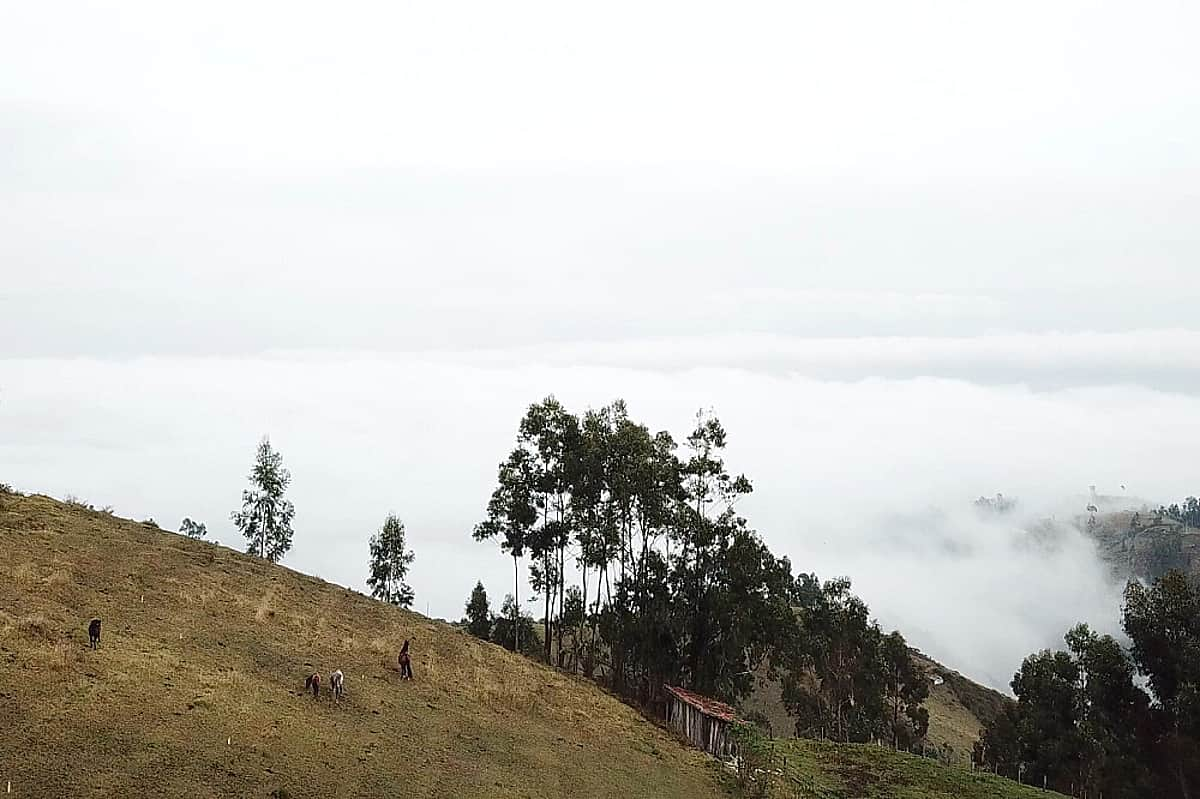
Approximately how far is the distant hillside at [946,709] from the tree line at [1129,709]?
20959 millimetres

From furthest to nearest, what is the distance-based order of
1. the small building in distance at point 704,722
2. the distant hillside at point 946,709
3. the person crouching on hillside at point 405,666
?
the distant hillside at point 946,709, the small building in distance at point 704,722, the person crouching on hillside at point 405,666

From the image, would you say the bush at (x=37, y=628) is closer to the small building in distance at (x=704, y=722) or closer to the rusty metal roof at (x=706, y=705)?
the small building in distance at (x=704, y=722)

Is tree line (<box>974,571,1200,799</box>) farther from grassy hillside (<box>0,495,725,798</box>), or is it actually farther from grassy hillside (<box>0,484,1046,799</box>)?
grassy hillside (<box>0,495,725,798</box>)

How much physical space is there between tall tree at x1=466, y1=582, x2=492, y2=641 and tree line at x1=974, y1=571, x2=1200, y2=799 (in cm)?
5819

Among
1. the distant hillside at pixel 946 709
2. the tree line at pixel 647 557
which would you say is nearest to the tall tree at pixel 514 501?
the tree line at pixel 647 557

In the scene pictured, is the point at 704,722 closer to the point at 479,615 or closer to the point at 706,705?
the point at 706,705

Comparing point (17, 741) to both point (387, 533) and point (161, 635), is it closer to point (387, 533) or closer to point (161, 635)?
point (161, 635)

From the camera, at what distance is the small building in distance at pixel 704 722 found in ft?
202

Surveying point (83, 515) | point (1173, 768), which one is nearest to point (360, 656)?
Answer: point (83, 515)

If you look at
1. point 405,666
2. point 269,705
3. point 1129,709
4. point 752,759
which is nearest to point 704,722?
point 752,759

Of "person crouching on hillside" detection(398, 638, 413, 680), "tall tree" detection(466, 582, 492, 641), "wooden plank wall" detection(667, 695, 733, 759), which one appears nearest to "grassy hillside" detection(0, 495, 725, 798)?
"person crouching on hillside" detection(398, 638, 413, 680)

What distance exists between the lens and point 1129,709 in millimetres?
75875

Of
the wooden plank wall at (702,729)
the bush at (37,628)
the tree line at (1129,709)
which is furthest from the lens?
the tree line at (1129,709)

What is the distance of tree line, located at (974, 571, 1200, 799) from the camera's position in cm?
7069
